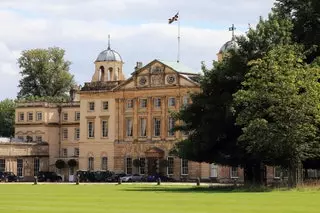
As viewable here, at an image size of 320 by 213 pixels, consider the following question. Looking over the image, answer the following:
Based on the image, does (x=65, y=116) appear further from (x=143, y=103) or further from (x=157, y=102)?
(x=157, y=102)

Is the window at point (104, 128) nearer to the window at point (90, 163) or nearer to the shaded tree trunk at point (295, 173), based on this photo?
the window at point (90, 163)

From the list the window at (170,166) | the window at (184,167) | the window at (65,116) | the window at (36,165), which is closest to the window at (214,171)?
the window at (184,167)

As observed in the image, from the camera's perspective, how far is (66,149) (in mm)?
104000

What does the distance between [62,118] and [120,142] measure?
1157cm

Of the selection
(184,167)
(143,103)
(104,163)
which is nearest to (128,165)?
(104,163)

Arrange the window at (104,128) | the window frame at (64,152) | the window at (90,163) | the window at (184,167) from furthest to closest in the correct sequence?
the window frame at (64,152) → the window at (90,163) → the window at (104,128) → the window at (184,167)

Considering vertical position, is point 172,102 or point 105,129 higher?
point 172,102

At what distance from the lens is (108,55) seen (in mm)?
101750

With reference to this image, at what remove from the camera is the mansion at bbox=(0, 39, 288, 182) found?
91.3 m

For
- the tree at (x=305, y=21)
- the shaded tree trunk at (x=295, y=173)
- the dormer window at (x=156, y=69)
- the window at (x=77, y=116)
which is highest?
the dormer window at (x=156, y=69)

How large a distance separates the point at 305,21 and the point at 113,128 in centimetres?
4385

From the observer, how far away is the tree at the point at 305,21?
180 feet

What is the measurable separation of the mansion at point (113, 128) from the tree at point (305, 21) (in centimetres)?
2902

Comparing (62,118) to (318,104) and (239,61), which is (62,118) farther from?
(318,104)
